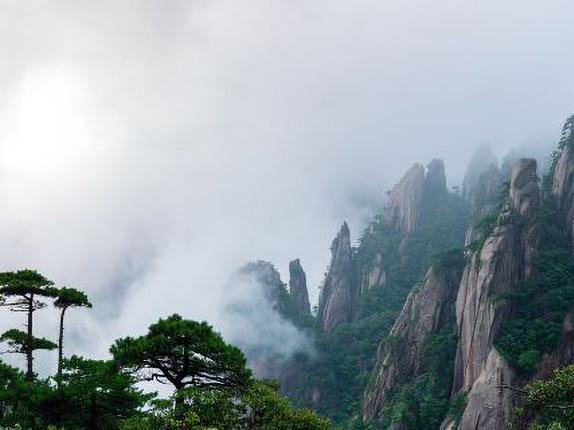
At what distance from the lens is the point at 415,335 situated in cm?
8538

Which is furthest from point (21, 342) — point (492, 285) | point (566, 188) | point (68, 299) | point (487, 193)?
point (487, 193)

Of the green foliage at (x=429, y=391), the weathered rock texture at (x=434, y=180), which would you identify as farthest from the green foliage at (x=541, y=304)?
the weathered rock texture at (x=434, y=180)

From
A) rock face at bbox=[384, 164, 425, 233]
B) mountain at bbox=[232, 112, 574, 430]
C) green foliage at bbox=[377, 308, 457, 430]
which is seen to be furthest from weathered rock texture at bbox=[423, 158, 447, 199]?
green foliage at bbox=[377, 308, 457, 430]

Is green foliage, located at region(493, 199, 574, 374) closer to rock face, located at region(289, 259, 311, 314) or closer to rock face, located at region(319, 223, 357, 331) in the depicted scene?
rock face, located at region(319, 223, 357, 331)

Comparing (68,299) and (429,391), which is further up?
(68,299)

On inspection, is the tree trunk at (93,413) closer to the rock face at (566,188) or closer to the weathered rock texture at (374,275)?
the rock face at (566,188)

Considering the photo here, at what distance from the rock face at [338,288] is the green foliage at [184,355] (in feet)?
378

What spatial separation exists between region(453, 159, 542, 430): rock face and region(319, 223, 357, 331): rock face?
65505mm

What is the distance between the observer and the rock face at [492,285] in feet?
198

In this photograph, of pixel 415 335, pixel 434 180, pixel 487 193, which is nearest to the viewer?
pixel 415 335

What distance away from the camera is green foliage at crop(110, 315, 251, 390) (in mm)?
22156

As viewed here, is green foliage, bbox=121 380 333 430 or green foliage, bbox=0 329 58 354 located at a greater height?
green foliage, bbox=0 329 58 354

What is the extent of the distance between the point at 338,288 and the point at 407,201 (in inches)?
1282

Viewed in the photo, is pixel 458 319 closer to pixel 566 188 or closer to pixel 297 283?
pixel 566 188
